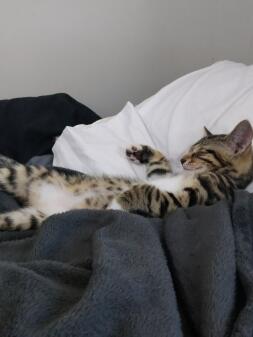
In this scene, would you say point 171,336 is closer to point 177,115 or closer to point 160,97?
point 177,115

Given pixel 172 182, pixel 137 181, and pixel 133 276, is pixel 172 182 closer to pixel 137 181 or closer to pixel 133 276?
pixel 137 181

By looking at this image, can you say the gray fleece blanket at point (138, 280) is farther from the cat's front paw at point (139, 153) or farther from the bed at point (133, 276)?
the cat's front paw at point (139, 153)

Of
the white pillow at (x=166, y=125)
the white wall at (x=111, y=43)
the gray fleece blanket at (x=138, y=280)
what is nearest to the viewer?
the gray fleece blanket at (x=138, y=280)

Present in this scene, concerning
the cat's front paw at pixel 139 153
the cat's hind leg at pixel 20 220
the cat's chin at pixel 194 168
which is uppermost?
the cat's front paw at pixel 139 153

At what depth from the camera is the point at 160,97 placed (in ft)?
4.68

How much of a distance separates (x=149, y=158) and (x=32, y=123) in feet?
1.47

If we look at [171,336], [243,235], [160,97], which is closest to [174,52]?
[160,97]

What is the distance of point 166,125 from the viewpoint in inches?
53.2

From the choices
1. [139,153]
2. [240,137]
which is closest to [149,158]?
[139,153]

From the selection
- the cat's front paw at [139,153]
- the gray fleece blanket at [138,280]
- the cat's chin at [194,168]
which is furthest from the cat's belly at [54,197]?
the gray fleece blanket at [138,280]

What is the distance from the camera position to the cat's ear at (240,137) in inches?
44.8

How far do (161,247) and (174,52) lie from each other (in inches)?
46.1

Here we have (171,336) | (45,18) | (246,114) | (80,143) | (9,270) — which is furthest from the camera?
(45,18)

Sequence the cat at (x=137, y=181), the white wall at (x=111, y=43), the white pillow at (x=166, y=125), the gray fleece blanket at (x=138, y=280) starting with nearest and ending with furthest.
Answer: the gray fleece blanket at (x=138, y=280) < the cat at (x=137, y=181) < the white pillow at (x=166, y=125) < the white wall at (x=111, y=43)
